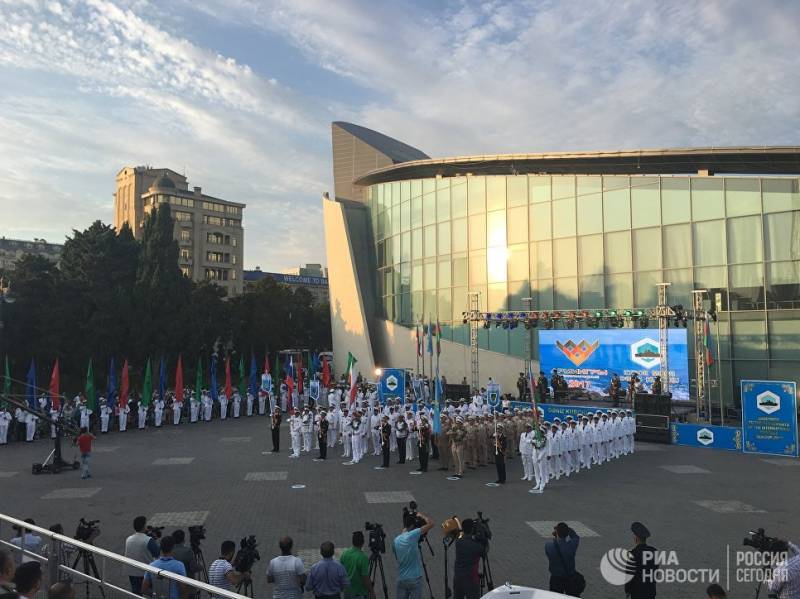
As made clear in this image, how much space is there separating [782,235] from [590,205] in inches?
385

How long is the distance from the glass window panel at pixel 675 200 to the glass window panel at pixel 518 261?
331 inches

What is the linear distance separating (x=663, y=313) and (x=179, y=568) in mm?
24290

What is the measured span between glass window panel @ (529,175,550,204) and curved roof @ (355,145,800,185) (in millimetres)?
3072

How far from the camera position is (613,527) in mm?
12516

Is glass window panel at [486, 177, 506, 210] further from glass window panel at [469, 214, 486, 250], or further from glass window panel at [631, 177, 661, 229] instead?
glass window panel at [631, 177, 661, 229]

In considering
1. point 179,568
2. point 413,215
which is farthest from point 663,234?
point 179,568

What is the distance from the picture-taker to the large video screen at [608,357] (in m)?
27.4

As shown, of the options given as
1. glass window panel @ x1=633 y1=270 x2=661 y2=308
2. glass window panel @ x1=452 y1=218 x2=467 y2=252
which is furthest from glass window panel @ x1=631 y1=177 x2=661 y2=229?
glass window panel @ x1=452 y1=218 x2=467 y2=252

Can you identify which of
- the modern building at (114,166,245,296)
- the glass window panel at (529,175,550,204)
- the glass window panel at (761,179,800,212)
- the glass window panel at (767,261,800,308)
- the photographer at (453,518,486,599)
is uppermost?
the modern building at (114,166,245,296)

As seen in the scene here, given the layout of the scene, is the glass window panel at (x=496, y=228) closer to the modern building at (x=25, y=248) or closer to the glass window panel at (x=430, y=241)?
the glass window panel at (x=430, y=241)

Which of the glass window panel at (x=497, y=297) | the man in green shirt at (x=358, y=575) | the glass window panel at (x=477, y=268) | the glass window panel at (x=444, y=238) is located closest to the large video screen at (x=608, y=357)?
the glass window panel at (x=497, y=297)

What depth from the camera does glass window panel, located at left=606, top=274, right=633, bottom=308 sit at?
32562mm

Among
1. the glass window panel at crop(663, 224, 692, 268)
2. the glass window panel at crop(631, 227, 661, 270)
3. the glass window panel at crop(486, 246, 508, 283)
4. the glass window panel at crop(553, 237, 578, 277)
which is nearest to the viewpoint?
the glass window panel at crop(663, 224, 692, 268)

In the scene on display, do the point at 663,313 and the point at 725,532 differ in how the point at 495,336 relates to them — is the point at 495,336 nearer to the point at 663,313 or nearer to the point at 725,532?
the point at 663,313
